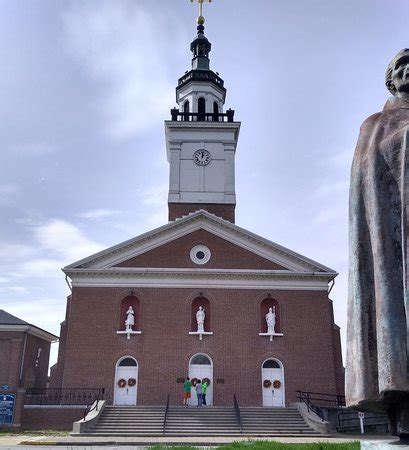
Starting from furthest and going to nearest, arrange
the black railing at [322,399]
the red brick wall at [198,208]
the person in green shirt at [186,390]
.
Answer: the red brick wall at [198,208] < the black railing at [322,399] < the person in green shirt at [186,390]

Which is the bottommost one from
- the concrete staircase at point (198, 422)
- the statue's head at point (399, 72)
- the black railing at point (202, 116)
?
the concrete staircase at point (198, 422)

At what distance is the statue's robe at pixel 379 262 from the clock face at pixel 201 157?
1365 inches

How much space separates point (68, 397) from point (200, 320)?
26.5 feet

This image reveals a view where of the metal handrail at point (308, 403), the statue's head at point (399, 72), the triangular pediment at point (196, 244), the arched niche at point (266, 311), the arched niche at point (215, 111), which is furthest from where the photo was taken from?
the arched niche at point (215, 111)

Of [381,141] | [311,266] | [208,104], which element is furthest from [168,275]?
[381,141]

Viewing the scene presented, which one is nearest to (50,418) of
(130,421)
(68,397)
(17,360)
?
(68,397)

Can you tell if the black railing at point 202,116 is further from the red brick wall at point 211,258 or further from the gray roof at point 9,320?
the gray roof at point 9,320

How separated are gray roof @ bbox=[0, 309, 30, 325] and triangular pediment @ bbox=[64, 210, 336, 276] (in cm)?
402

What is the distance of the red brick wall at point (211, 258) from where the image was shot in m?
30.6

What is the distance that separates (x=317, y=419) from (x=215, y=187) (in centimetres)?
1835

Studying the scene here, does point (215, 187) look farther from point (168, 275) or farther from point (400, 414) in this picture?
point (400, 414)

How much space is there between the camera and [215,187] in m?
37.4

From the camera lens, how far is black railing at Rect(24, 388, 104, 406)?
2734 cm

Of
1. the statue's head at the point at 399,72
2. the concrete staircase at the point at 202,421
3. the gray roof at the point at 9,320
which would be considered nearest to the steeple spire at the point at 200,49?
the gray roof at the point at 9,320
